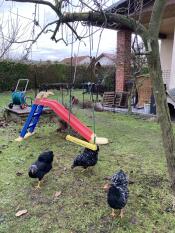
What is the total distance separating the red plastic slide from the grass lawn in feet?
1.55

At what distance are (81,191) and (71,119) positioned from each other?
5.93 feet

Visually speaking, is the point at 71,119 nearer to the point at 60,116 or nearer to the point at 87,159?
the point at 60,116

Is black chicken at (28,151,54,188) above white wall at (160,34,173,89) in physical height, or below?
below

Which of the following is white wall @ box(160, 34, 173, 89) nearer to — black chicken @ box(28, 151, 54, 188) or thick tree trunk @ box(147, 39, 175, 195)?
black chicken @ box(28, 151, 54, 188)

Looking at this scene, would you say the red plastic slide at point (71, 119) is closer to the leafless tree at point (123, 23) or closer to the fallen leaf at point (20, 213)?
the fallen leaf at point (20, 213)

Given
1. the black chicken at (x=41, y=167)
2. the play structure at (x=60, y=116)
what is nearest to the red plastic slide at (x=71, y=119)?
the play structure at (x=60, y=116)

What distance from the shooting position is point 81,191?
370 centimetres

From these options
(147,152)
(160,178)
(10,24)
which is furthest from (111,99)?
(160,178)

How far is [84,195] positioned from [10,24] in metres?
10.5

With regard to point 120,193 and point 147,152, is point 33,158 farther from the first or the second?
point 120,193

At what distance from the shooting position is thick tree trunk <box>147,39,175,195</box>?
8.45 ft

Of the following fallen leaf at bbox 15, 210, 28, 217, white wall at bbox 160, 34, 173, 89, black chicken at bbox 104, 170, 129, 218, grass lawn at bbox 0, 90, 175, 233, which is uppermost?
white wall at bbox 160, 34, 173, 89

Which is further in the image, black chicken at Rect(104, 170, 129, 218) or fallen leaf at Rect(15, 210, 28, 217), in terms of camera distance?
fallen leaf at Rect(15, 210, 28, 217)

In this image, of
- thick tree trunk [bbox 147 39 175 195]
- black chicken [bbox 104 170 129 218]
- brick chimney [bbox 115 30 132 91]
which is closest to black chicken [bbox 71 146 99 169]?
black chicken [bbox 104 170 129 218]
